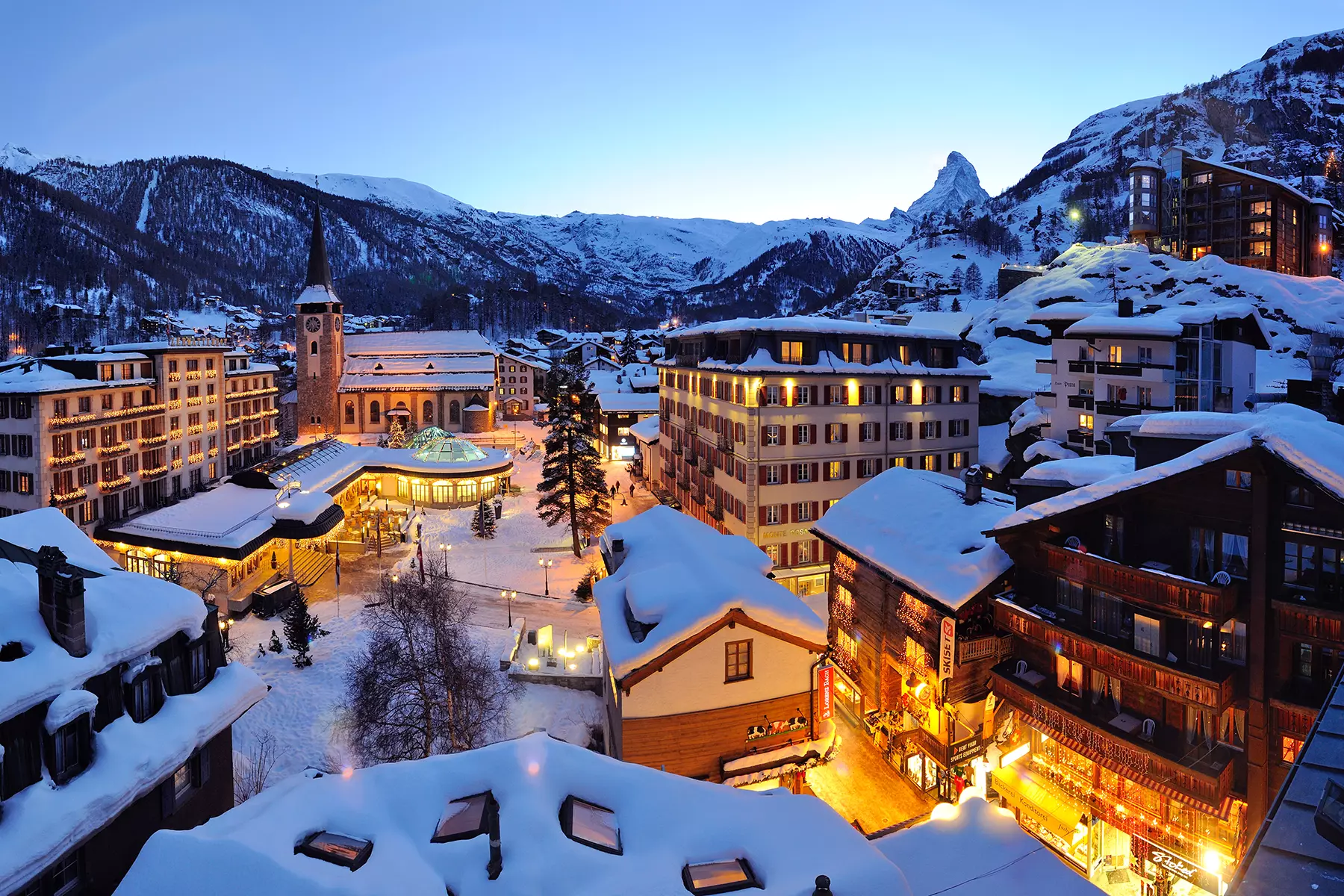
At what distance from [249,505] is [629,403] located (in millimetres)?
42758

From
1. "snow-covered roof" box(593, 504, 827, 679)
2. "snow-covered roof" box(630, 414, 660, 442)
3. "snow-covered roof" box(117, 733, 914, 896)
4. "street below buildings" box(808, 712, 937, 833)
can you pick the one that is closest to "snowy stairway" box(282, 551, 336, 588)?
"snow-covered roof" box(593, 504, 827, 679)

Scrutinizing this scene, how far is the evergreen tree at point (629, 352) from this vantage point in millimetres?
147125

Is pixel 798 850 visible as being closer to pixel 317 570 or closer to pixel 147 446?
pixel 317 570

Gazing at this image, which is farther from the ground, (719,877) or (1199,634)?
(1199,634)

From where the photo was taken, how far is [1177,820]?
16.6 metres

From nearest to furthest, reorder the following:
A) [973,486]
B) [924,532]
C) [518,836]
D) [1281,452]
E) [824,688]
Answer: [518,836] < [1281,452] < [824,688] < [924,532] < [973,486]

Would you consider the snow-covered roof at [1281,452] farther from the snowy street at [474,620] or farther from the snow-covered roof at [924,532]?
the snowy street at [474,620]

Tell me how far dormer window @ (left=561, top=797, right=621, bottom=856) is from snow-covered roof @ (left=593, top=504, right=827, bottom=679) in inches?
272

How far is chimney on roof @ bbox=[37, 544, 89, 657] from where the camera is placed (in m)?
13.1

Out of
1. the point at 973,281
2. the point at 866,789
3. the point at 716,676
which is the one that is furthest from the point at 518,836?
the point at 973,281

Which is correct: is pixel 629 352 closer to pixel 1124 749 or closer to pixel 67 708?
pixel 1124 749

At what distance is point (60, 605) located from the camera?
13.3m

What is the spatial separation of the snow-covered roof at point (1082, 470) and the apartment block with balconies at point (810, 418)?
17044 millimetres

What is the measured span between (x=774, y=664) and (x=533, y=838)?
10.8 metres
